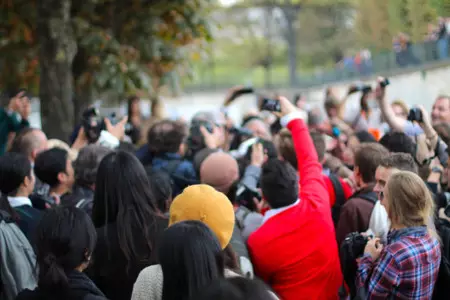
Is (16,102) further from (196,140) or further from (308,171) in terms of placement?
(308,171)

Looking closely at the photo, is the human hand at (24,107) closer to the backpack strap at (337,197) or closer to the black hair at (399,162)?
the backpack strap at (337,197)

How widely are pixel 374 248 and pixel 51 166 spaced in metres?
2.75

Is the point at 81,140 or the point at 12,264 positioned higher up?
the point at 81,140

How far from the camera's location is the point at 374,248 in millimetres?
3863

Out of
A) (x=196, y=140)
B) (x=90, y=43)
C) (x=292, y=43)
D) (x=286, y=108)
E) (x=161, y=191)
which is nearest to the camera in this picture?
(x=161, y=191)

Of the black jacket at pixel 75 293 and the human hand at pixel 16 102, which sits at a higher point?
the human hand at pixel 16 102

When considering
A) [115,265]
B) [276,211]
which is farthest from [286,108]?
[115,265]

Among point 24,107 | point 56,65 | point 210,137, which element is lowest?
point 210,137

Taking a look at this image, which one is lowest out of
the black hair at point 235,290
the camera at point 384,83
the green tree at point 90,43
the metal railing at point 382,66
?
the metal railing at point 382,66

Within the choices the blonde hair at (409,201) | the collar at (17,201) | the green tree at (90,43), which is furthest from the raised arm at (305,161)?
the green tree at (90,43)

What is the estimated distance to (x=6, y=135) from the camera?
29.4 feet

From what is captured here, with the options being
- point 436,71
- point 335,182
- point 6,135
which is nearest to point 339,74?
point 436,71

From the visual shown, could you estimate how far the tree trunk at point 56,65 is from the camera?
10.5 m

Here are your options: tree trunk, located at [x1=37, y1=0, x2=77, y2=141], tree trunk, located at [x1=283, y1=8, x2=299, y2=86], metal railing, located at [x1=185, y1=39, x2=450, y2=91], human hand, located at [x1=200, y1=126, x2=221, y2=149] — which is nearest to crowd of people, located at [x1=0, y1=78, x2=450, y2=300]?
human hand, located at [x1=200, y1=126, x2=221, y2=149]
